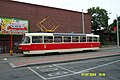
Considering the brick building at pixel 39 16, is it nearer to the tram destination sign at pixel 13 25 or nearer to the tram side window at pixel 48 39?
the tram destination sign at pixel 13 25

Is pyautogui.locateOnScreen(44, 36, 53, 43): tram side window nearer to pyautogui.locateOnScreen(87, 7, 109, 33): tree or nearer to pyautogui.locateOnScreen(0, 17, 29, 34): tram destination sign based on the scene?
pyautogui.locateOnScreen(0, 17, 29, 34): tram destination sign

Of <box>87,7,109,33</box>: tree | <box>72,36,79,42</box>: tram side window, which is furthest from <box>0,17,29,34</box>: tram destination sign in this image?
<box>87,7,109,33</box>: tree

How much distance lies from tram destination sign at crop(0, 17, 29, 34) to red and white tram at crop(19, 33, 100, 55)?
7.00 metres

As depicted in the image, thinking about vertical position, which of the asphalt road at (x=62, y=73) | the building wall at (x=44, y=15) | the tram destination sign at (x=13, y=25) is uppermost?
the building wall at (x=44, y=15)

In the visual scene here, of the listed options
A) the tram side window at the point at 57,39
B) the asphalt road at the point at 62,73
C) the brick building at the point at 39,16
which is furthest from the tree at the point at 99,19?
the asphalt road at the point at 62,73

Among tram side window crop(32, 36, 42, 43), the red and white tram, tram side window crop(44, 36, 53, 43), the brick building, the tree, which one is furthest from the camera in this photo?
the tree

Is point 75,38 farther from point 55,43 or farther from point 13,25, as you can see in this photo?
point 13,25

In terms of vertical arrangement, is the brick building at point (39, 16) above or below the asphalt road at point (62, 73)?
above

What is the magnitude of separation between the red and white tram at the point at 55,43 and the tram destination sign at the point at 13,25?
7.00 m

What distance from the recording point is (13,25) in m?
29.5

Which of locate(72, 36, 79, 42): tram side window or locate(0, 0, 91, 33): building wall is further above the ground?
locate(0, 0, 91, 33): building wall

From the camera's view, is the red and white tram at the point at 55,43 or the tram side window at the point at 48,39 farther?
the tram side window at the point at 48,39

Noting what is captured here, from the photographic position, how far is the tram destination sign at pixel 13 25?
28641 millimetres

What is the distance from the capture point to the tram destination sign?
1128 inches
